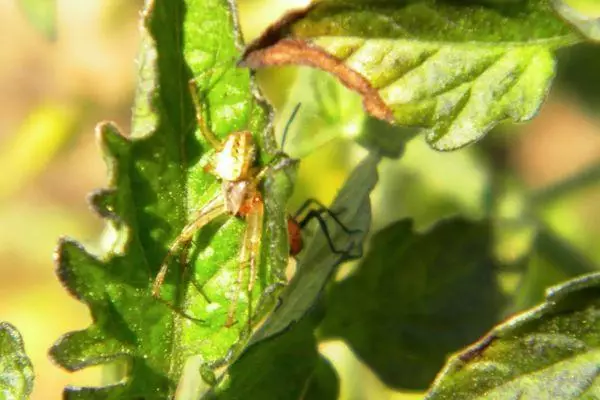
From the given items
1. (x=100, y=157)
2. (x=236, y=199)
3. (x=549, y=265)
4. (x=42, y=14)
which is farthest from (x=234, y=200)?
(x=42, y=14)

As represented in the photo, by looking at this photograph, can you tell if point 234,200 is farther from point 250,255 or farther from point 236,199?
point 250,255

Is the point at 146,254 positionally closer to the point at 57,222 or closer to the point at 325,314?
the point at 325,314

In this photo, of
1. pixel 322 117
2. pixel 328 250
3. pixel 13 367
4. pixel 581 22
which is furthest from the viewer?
pixel 322 117

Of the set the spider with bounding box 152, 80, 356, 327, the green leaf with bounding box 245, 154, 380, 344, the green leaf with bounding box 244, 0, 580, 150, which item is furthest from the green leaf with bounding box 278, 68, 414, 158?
the green leaf with bounding box 244, 0, 580, 150

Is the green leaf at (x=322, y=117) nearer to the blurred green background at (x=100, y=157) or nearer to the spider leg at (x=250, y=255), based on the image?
the blurred green background at (x=100, y=157)

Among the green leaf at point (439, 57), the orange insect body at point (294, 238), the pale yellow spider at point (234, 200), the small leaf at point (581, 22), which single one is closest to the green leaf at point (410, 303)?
the orange insect body at point (294, 238)

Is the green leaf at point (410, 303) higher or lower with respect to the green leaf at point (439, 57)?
lower

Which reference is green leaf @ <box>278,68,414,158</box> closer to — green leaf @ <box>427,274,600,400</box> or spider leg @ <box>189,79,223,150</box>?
spider leg @ <box>189,79,223,150</box>

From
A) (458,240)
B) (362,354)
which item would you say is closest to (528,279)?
(458,240)
